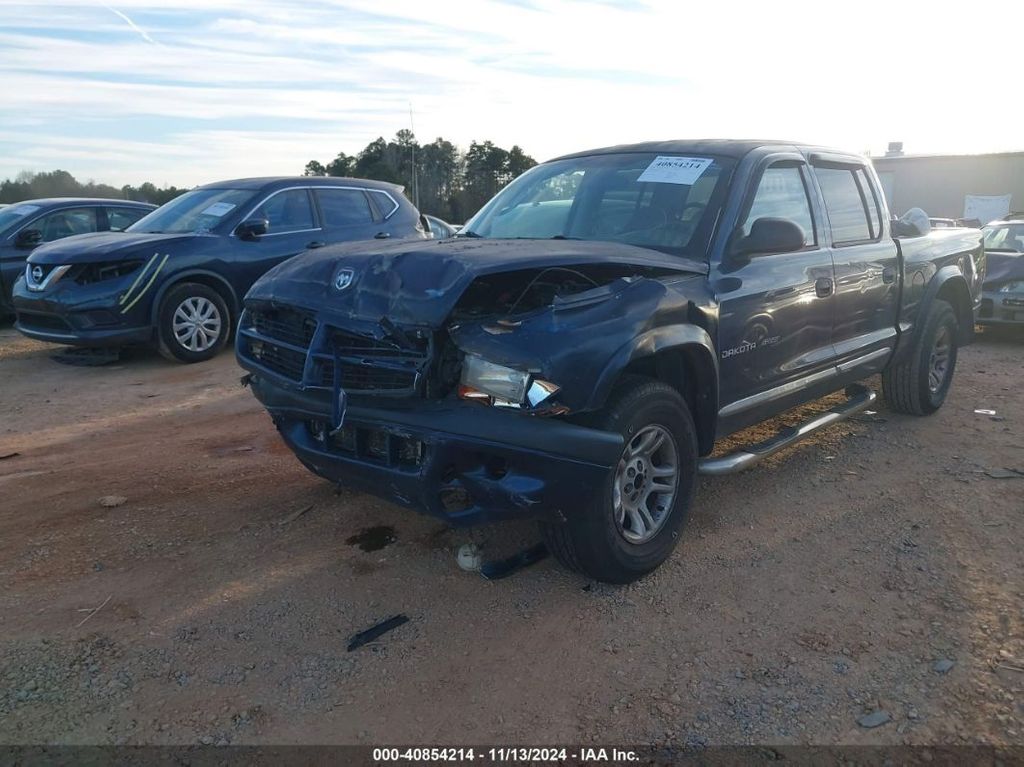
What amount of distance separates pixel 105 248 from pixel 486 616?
20.3ft

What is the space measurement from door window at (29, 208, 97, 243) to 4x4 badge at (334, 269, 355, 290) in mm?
8114

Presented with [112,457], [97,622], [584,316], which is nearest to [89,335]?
[112,457]

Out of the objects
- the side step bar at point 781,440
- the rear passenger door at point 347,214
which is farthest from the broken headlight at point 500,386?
the rear passenger door at point 347,214

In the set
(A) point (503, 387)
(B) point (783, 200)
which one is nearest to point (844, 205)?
(B) point (783, 200)

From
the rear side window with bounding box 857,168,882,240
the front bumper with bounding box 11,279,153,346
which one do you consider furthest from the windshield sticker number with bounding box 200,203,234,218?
the rear side window with bounding box 857,168,882,240

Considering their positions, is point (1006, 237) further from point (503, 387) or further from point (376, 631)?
point (376, 631)

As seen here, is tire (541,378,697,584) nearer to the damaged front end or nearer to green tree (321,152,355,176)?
the damaged front end

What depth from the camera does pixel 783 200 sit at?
14.8 ft

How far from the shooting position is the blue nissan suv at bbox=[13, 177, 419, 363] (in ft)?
24.6

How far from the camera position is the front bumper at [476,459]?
2.92m

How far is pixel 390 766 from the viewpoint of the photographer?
247cm

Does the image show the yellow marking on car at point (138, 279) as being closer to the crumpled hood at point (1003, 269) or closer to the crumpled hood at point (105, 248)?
the crumpled hood at point (105, 248)

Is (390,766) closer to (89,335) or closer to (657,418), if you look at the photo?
(657,418)

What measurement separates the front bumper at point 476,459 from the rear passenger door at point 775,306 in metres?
1.18
